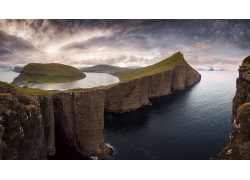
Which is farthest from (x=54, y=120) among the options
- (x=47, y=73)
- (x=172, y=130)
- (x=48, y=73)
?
(x=172, y=130)

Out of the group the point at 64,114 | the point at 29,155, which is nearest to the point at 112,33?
the point at 64,114

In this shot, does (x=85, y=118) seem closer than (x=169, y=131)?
Yes

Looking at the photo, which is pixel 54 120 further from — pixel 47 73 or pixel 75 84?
pixel 47 73

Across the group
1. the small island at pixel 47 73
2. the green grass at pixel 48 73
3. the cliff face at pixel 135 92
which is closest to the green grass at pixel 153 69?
the cliff face at pixel 135 92

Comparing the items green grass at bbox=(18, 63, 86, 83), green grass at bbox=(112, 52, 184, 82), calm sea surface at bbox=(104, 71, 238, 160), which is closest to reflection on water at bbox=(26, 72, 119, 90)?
green grass at bbox=(18, 63, 86, 83)

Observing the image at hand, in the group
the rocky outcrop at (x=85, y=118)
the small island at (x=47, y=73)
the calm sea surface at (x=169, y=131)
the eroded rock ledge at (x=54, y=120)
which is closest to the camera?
the eroded rock ledge at (x=54, y=120)

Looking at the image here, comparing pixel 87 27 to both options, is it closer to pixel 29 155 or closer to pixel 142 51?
pixel 142 51

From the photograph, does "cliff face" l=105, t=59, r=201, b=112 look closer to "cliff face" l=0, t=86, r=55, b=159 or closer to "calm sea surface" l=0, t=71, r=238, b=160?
"calm sea surface" l=0, t=71, r=238, b=160

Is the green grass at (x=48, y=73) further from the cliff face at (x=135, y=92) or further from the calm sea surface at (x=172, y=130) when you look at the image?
the calm sea surface at (x=172, y=130)
